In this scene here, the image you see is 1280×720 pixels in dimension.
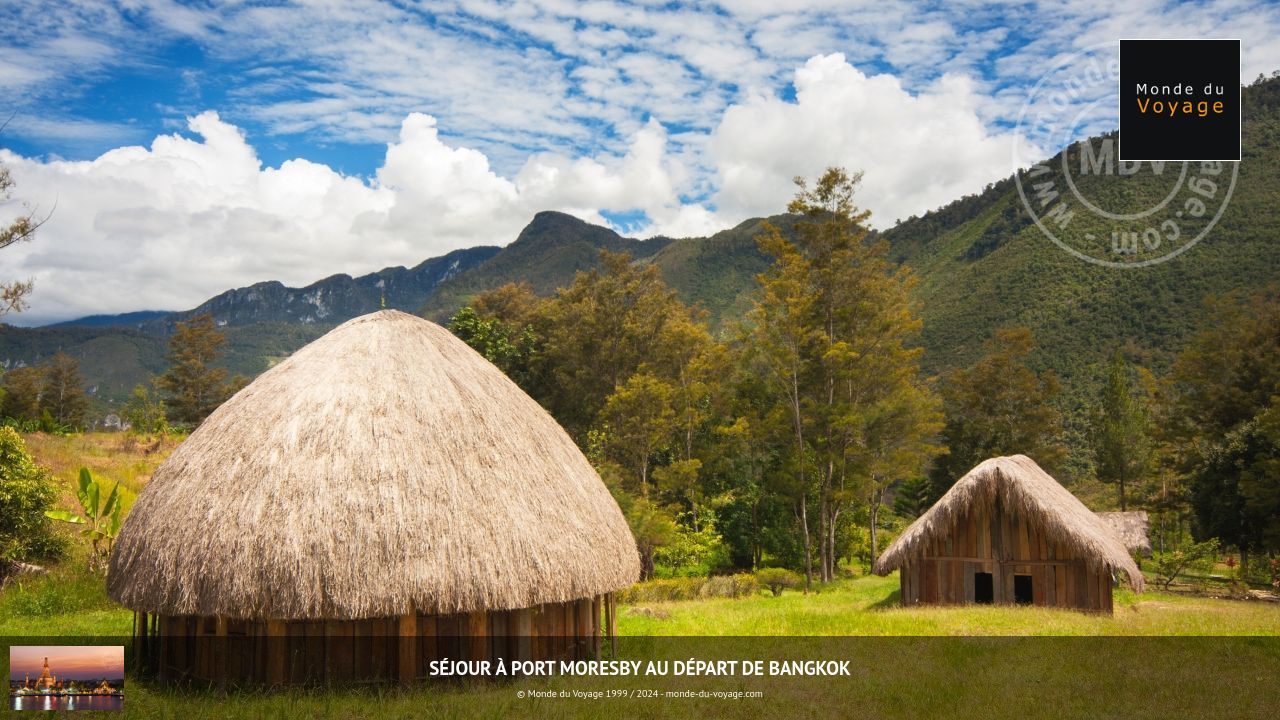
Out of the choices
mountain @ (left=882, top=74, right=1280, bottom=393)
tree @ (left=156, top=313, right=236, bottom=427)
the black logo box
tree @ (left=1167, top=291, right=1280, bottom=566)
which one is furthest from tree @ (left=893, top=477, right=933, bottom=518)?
tree @ (left=156, top=313, right=236, bottom=427)

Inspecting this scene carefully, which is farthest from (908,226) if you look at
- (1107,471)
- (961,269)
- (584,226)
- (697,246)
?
(584,226)

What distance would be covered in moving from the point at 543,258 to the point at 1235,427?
11024cm

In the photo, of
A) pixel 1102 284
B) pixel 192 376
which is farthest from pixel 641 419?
pixel 1102 284

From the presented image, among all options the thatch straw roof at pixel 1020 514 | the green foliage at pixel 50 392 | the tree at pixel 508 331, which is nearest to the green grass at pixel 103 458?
the tree at pixel 508 331

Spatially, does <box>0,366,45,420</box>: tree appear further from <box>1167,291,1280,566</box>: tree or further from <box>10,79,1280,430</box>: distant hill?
<box>1167,291,1280,566</box>: tree

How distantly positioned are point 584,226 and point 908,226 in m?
69.0

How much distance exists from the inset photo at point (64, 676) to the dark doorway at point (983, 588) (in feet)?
57.0

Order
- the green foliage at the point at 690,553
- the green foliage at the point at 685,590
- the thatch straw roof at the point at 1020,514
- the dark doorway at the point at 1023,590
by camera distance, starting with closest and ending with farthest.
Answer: the thatch straw roof at the point at 1020,514 < the dark doorway at the point at 1023,590 < the green foliage at the point at 685,590 < the green foliage at the point at 690,553

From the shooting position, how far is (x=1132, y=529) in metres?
34.6

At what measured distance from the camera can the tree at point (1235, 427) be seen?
26156 millimetres

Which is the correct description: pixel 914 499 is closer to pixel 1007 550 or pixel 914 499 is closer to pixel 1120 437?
pixel 1120 437

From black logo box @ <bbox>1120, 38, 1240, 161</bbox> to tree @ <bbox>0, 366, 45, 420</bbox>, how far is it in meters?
54.4

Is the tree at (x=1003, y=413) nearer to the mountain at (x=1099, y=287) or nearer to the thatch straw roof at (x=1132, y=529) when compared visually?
the thatch straw roof at (x=1132, y=529)

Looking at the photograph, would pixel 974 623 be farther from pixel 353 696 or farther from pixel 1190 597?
pixel 1190 597
